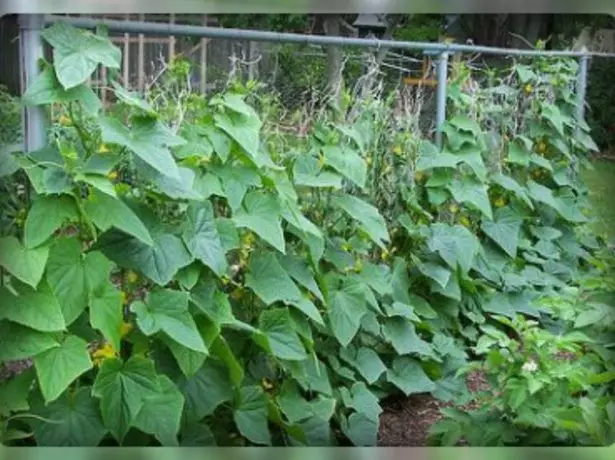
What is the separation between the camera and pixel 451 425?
54.8 inches

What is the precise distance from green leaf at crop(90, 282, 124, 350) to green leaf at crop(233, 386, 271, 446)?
32cm

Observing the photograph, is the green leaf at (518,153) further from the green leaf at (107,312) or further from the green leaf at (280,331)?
the green leaf at (107,312)

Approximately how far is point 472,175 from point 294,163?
3.10ft

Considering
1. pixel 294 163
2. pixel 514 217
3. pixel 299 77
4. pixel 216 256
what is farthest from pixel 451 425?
pixel 514 217

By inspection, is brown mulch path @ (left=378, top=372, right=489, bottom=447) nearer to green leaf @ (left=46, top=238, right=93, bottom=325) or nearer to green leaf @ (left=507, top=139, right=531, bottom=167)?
green leaf @ (left=46, top=238, right=93, bottom=325)

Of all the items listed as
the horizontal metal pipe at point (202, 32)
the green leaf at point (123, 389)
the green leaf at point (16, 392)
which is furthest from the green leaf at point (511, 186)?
the green leaf at point (16, 392)

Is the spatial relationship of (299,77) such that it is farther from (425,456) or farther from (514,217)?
(514,217)

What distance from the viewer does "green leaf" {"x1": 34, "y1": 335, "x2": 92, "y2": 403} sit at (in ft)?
3.52

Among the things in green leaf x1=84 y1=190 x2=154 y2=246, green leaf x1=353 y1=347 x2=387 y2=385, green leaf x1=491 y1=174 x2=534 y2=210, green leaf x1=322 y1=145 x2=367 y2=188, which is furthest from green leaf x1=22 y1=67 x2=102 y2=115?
green leaf x1=491 y1=174 x2=534 y2=210

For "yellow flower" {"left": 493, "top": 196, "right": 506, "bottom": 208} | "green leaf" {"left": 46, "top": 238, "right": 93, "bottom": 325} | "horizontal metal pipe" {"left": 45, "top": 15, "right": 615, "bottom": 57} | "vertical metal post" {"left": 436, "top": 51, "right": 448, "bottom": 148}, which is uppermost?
"horizontal metal pipe" {"left": 45, "top": 15, "right": 615, "bottom": 57}

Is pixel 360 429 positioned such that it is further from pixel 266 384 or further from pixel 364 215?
pixel 364 215

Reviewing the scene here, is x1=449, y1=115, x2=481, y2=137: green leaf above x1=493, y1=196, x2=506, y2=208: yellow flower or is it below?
above

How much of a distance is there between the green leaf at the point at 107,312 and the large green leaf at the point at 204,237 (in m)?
0.17

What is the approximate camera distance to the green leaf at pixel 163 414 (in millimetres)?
1143
